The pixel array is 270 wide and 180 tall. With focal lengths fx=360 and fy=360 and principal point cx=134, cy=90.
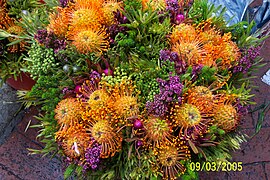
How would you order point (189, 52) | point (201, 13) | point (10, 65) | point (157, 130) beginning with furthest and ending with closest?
point (10, 65), point (201, 13), point (189, 52), point (157, 130)

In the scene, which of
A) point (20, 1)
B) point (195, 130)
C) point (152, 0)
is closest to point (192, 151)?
point (195, 130)

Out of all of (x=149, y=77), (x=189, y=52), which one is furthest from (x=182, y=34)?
(x=149, y=77)

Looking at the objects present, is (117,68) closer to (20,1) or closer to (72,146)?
(72,146)

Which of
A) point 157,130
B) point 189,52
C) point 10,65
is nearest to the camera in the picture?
point 157,130

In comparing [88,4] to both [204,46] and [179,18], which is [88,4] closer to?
[179,18]

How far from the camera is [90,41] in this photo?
1.20m

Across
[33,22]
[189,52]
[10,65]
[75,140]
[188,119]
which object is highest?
[189,52]

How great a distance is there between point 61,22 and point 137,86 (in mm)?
356

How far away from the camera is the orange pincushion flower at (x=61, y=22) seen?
49.9 inches

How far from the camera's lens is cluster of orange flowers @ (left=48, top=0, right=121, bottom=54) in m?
1.21

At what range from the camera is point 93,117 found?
115cm

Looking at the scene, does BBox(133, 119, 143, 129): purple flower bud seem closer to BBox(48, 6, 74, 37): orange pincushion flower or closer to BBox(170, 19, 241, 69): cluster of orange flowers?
BBox(170, 19, 241, 69): cluster of orange flowers

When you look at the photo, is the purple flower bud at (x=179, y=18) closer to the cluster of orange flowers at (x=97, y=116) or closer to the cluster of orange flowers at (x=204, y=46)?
the cluster of orange flowers at (x=204, y=46)

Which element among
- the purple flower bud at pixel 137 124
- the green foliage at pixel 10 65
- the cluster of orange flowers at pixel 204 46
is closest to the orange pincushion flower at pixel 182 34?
the cluster of orange flowers at pixel 204 46
